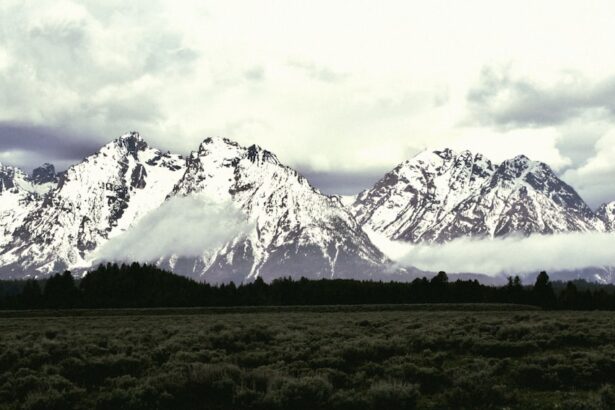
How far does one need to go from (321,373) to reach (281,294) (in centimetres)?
12994

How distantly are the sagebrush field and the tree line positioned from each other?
95.9 metres

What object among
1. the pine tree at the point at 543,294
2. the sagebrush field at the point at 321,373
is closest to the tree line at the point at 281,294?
the pine tree at the point at 543,294

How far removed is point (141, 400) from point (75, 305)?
114 meters

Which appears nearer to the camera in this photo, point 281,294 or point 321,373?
point 321,373

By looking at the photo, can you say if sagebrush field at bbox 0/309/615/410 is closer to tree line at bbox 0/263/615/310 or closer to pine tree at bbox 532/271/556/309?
pine tree at bbox 532/271/556/309

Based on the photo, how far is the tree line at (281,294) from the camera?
122000mm

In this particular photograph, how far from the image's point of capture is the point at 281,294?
15012 cm

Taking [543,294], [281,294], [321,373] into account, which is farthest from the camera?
[281,294]

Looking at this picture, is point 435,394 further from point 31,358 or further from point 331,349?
point 31,358

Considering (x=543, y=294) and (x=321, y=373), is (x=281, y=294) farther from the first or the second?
(x=321, y=373)

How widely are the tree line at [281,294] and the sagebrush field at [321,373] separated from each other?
9594 cm

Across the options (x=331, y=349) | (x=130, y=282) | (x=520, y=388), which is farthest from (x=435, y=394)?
(x=130, y=282)

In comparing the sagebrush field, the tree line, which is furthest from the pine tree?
the sagebrush field

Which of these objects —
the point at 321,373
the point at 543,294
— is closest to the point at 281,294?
the point at 543,294
